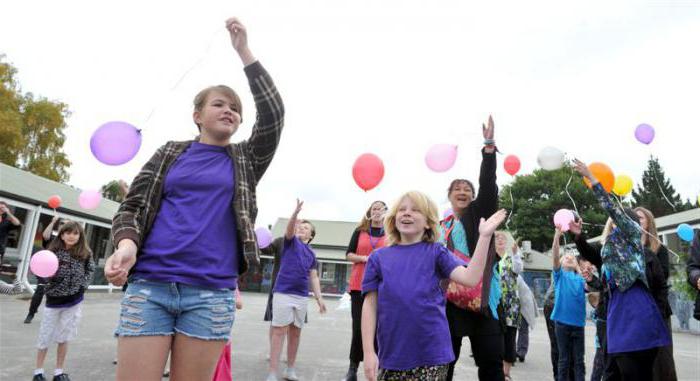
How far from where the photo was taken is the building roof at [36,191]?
15.4 metres

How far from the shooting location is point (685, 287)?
15188 millimetres

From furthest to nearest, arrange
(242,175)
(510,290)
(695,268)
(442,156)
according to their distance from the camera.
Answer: (510,290)
(442,156)
(695,268)
(242,175)

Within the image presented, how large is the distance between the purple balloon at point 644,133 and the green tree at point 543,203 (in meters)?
41.7

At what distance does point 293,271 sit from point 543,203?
153ft

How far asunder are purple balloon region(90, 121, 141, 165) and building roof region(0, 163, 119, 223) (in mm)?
14187

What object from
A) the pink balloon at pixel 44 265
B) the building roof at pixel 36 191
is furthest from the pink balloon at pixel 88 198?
the building roof at pixel 36 191

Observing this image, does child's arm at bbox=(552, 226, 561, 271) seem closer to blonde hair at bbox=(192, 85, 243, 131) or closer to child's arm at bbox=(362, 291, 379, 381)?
child's arm at bbox=(362, 291, 379, 381)

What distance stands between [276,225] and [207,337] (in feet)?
134

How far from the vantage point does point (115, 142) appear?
3.46 m

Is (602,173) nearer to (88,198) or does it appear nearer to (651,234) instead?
(651,234)

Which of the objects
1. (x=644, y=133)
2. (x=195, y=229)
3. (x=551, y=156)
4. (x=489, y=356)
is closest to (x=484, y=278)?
(x=489, y=356)

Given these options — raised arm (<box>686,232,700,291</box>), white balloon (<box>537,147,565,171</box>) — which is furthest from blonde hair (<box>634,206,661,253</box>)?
white balloon (<box>537,147,565,171</box>)

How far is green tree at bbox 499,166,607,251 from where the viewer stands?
4725 cm

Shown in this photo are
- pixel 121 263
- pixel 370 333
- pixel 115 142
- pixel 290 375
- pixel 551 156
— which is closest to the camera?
pixel 121 263
